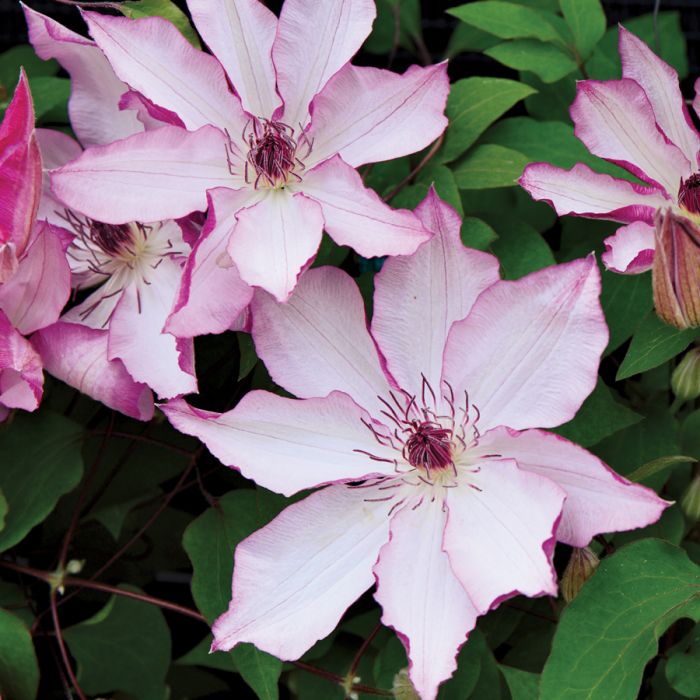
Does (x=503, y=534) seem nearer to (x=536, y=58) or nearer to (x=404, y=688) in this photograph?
(x=404, y=688)

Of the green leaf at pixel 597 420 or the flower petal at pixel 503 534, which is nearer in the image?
the flower petal at pixel 503 534

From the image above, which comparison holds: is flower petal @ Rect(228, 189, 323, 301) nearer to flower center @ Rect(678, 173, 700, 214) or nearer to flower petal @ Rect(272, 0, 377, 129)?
flower petal @ Rect(272, 0, 377, 129)

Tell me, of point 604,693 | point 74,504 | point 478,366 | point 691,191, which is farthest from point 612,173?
point 74,504

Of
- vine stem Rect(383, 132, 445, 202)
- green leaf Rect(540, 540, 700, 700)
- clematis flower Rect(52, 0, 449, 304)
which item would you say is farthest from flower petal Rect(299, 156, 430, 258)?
green leaf Rect(540, 540, 700, 700)

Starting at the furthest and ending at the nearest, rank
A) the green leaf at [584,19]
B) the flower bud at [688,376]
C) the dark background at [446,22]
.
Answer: the dark background at [446,22] < the green leaf at [584,19] < the flower bud at [688,376]

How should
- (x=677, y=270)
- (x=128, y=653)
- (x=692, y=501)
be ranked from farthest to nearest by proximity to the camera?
(x=128, y=653)
(x=692, y=501)
(x=677, y=270)

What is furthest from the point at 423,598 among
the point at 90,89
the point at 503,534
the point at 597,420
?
the point at 90,89

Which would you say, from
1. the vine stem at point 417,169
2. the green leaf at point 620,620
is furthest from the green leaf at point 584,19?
the green leaf at point 620,620

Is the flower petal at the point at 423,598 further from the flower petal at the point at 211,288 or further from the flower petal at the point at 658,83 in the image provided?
the flower petal at the point at 658,83
